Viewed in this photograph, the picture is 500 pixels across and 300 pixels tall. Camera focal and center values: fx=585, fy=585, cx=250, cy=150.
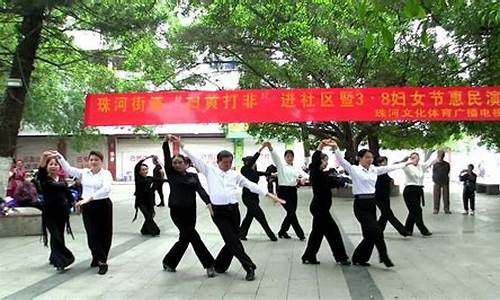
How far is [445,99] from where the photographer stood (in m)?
9.42

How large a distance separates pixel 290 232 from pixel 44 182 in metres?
5.28

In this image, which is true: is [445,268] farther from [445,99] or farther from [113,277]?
[113,277]

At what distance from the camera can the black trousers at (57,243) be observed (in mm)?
7582

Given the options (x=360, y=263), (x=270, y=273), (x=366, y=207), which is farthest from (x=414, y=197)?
(x=270, y=273)

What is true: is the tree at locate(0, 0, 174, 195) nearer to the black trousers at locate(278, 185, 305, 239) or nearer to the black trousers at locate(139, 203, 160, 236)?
the black trousers at locate(139, 203, 160, 236)

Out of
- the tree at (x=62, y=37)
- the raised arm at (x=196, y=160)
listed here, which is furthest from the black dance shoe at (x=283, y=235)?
the tree at (x=62, y=37)

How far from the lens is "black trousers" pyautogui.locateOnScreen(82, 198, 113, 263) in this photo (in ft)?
24.7

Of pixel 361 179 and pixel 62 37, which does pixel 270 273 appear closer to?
pixel 361 179

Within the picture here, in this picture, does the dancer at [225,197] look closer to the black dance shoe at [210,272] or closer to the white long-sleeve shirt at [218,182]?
the white long-sleeve shirt at [218,182]

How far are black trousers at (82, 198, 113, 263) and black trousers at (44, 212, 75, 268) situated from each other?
373 mm

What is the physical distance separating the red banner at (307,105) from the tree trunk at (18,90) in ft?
9.81

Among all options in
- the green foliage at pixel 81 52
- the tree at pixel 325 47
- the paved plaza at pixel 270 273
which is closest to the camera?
the paved plaza at pixel 270 273

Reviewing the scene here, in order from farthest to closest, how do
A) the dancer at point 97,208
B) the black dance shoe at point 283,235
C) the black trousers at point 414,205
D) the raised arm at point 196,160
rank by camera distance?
the black trousers at point 414,205 → the black dance shoe at point 283,235 → the dancer at point 97,208 → the raised arm at point 196,160

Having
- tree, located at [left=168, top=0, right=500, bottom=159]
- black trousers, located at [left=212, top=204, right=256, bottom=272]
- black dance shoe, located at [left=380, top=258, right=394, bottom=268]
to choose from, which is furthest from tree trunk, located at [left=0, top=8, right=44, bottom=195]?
black dance shoe, located at [left=380, top=258, right=394, bottom=268]
